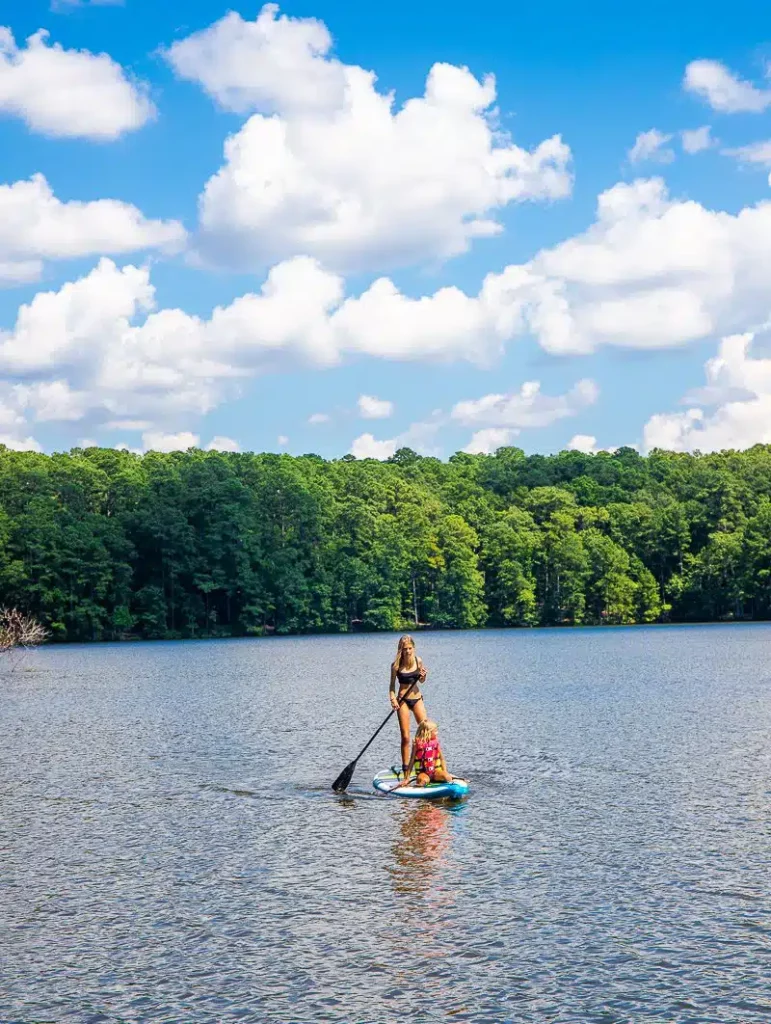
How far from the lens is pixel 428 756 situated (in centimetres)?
2370

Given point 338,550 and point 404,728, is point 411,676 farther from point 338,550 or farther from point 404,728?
point 338,550

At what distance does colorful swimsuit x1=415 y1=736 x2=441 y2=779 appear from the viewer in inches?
930

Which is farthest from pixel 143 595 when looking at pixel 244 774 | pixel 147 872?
pixel 147 872

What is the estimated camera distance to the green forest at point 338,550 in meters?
124

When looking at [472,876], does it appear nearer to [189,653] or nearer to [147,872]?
[147,872]

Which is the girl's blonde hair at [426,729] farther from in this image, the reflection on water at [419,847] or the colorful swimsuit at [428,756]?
the reflection on water at [419,847]

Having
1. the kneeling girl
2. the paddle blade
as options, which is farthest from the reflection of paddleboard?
the paddle blade

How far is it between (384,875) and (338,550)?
402ft

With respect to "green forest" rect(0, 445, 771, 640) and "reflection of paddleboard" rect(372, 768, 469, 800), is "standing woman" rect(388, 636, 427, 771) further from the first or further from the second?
"green forest" rect(0, 445, 771, 640)

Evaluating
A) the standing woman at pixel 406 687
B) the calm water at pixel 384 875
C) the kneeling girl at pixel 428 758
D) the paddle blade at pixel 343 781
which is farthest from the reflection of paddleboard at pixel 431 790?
the standing woman at pixel 406 687

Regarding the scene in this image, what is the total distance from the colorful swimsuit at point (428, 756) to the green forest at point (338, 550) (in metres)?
100

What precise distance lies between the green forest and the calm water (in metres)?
86.8

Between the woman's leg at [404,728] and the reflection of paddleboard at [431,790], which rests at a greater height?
Answer: the woman's leg at [404,728]

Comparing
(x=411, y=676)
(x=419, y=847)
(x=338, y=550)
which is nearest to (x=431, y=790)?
(x=411, y=676)
